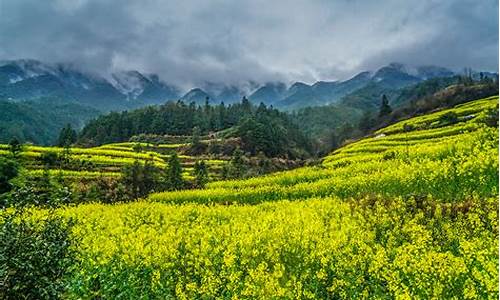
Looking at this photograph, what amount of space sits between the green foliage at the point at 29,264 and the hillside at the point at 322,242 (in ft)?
0.90

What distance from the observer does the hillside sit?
31.4 feet

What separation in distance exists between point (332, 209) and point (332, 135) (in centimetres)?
12483

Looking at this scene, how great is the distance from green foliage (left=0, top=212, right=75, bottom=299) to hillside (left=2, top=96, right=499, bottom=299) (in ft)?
0.90

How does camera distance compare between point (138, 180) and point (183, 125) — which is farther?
point (183, 125)

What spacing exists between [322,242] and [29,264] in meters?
7.30

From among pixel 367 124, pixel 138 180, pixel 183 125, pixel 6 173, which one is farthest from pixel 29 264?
pixel 183 125

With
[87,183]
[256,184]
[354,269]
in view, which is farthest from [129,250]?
[87,183]

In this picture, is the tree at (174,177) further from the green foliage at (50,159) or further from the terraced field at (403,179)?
the green foliage at (50,159)

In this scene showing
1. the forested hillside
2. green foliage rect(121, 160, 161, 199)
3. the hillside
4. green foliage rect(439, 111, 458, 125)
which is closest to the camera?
the hillside

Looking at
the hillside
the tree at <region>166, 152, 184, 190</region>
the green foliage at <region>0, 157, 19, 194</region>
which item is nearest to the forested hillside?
the tree at <region>166, 152, 184, 190</region>

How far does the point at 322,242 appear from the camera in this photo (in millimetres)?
13172

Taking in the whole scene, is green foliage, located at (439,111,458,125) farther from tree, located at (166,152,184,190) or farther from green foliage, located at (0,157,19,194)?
green foliage, located at (0,157,19,194)

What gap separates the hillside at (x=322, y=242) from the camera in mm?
9562

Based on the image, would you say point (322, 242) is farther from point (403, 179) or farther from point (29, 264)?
point (403, 179)
